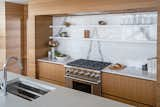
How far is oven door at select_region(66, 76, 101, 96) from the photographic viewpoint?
10.4 feet

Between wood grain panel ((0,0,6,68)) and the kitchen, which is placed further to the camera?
wood grain panel ((0,0,6,68))

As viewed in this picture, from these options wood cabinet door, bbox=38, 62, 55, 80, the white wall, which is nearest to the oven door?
wood cabinet door, bbox=38, 62, 55, 80

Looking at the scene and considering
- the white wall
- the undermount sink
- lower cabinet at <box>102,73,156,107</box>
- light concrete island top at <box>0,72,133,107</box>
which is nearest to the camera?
light concrete island top at <box>0,72,133,107</box>

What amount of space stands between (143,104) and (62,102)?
163 cm

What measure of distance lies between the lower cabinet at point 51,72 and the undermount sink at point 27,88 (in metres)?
1.40

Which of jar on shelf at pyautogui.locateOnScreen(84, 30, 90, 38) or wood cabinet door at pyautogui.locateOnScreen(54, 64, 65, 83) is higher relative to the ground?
jar on shelf at pyautogui.locateOnScreen(84, 30, 90, 38)

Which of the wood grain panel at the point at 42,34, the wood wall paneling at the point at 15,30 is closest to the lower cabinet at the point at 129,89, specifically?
the wood grain panel at the point at 42,34

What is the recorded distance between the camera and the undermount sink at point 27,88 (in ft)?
6.84

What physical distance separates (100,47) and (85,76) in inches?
31.0

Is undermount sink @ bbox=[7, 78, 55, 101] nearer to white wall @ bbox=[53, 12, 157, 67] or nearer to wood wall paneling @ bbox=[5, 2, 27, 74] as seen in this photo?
white wall @ bbox=[53, 12, 157, 67]

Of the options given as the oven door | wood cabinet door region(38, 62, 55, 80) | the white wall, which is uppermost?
the white wall

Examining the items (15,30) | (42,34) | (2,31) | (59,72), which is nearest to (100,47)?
(59,72)

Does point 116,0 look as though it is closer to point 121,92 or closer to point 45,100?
point 121,92

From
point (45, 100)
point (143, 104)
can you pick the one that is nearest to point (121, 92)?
point (143, 104)
